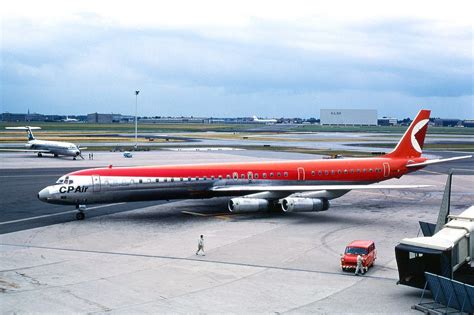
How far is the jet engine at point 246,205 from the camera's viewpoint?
139 feet

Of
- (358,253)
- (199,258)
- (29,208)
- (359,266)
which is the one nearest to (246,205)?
(199,258)

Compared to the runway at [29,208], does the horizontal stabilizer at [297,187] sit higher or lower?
higher

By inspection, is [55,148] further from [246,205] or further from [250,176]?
[246,205]

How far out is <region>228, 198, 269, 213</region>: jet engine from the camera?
42219mm

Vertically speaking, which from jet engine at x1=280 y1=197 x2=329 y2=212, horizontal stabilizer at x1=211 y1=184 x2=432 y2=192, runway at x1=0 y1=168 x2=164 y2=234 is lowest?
runway at x1=0 y1=168 x2=164 y2=234

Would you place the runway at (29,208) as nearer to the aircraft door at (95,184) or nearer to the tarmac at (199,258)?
the tarmac at (199,258)

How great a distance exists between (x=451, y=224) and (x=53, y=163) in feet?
238

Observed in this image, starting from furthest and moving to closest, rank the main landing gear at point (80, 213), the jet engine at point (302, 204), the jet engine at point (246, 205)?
the jet engine at point (302, 204)
the jet engine at point (246, 205)
the main landing gear at point (80, 213)

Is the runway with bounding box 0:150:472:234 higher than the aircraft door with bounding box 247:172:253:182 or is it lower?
lower

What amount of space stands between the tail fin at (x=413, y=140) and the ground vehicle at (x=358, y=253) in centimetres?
2568

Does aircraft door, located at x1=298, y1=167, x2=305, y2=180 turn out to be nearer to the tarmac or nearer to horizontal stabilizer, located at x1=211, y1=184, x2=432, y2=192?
horizontal stabilizer, located at x1=211, y1=184, x2=432, y2=192

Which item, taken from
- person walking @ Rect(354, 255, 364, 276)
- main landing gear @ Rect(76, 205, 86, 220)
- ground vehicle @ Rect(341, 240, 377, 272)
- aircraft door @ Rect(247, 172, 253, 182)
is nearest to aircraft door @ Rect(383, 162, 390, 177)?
aircraft door @ Rect(247, 172, 253, 182)

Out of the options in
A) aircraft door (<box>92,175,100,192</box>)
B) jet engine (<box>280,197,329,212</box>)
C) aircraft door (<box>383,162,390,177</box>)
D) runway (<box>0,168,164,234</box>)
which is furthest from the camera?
aircraft door (<box>383,162,390,177</box>)

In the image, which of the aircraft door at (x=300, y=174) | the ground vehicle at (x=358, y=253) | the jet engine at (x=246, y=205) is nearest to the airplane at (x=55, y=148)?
the aircraft door at (x=300, y=174)
